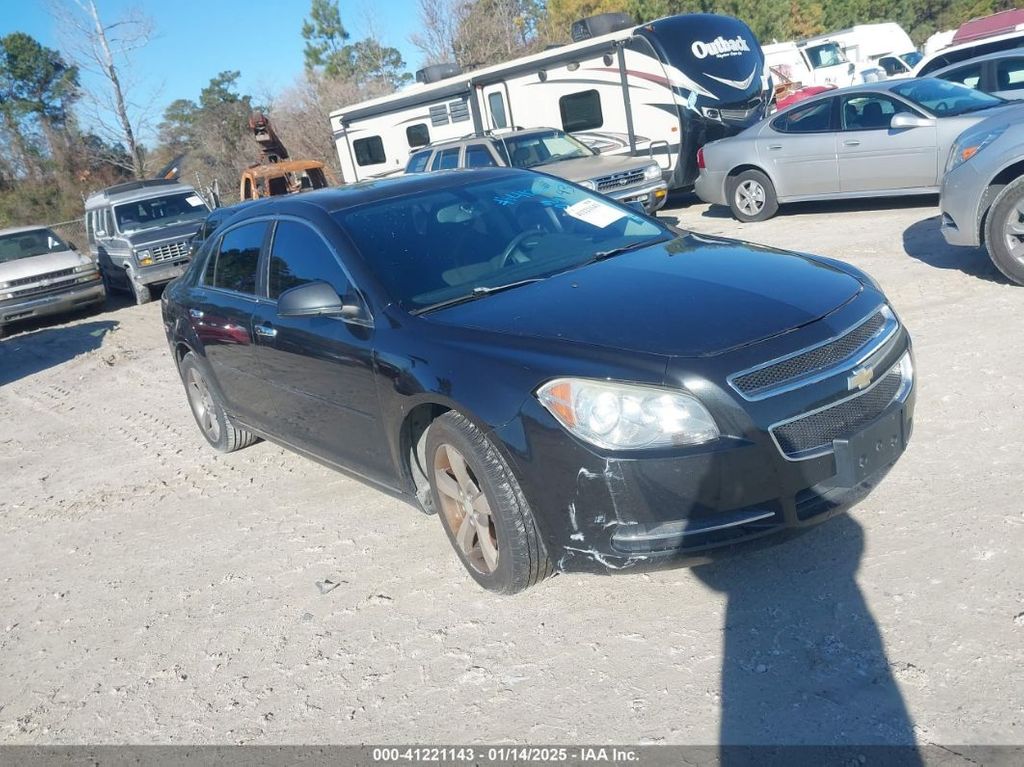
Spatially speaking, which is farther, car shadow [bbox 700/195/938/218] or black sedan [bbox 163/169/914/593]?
car shadow [bbox 700/195/938/218]

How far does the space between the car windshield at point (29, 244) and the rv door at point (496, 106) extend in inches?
314

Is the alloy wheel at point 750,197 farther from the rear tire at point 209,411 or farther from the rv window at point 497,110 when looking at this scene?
the rear tire at point 209,411

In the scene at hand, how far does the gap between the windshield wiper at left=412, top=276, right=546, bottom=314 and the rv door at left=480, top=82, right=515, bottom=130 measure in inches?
529

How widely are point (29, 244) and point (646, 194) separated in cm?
1062

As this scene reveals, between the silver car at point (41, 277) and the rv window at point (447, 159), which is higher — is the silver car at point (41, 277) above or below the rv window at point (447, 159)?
below

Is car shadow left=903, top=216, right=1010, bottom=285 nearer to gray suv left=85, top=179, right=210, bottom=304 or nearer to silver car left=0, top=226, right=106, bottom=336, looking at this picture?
gray suv left=85, top=179, right=210, bottom=304

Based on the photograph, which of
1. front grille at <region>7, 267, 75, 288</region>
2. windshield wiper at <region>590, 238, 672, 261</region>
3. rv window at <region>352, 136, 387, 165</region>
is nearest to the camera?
windshield wiper at <region>590, 238, 672, 261</region>

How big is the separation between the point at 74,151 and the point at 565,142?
3109cm

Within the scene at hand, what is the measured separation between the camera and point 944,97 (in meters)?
10.0

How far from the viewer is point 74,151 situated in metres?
37.2

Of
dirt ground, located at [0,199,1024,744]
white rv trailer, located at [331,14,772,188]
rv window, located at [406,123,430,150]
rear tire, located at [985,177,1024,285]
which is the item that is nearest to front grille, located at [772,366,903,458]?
dirt ground, located at [0,199,1024,744]

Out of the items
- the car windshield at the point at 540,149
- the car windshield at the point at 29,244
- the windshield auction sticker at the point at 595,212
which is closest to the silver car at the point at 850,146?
the car windshield at the point at 540,149

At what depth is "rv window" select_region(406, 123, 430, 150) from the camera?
18.2m

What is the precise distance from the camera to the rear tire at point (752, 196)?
11469 millimetres
